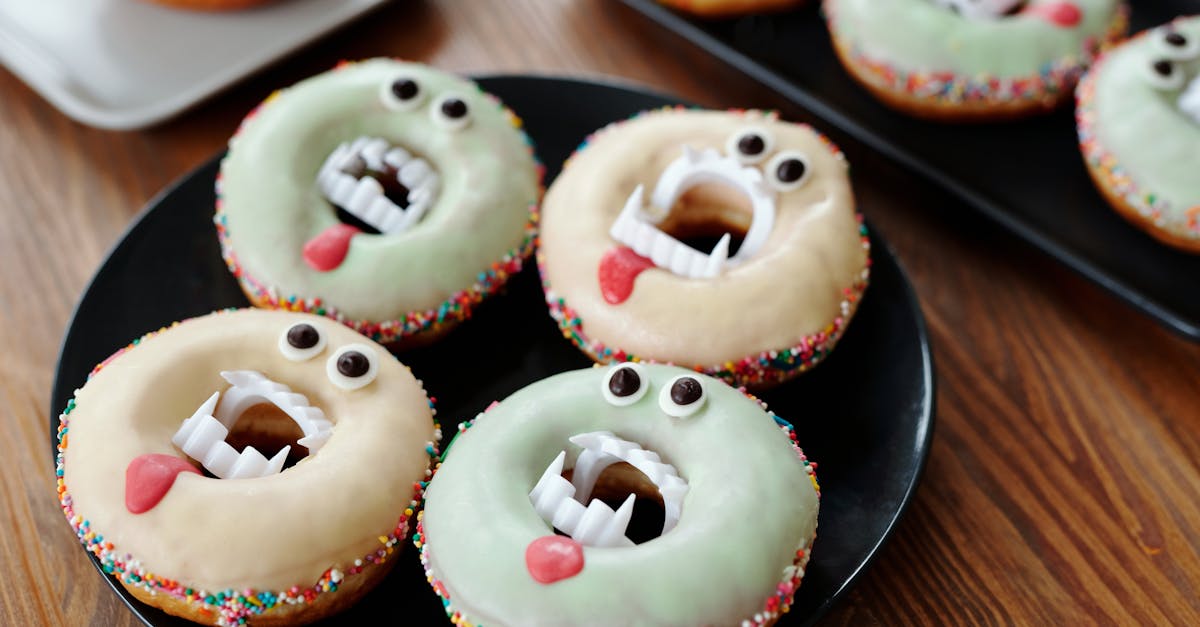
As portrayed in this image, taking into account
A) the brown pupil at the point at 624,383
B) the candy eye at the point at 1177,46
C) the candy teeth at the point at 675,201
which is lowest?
the brown pupil at the point at 624,383

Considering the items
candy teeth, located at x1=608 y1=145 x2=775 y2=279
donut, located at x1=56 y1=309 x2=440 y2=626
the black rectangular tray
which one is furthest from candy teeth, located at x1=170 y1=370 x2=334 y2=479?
the black rectangular tray

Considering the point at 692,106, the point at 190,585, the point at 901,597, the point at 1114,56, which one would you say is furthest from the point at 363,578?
the point at 1114,56

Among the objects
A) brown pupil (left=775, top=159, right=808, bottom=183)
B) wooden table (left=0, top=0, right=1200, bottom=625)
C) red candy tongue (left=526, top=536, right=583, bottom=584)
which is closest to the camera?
red candy tongue (left=526, top=536, right=583, bottom=584)

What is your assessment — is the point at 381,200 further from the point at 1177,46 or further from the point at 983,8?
the point at 1177,46

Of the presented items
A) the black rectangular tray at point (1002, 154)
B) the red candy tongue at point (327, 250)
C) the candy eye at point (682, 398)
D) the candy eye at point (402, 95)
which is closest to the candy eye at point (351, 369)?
the red candy tongue at point (327, 250)

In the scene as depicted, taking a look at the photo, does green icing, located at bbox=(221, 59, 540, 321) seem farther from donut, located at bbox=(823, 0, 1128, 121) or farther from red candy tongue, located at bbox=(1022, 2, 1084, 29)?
red candy tongue, located at bbox=(1022, 2, 1084, 29)

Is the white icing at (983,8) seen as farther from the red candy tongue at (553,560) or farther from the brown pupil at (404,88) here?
the red candy tongue at (553,560)
